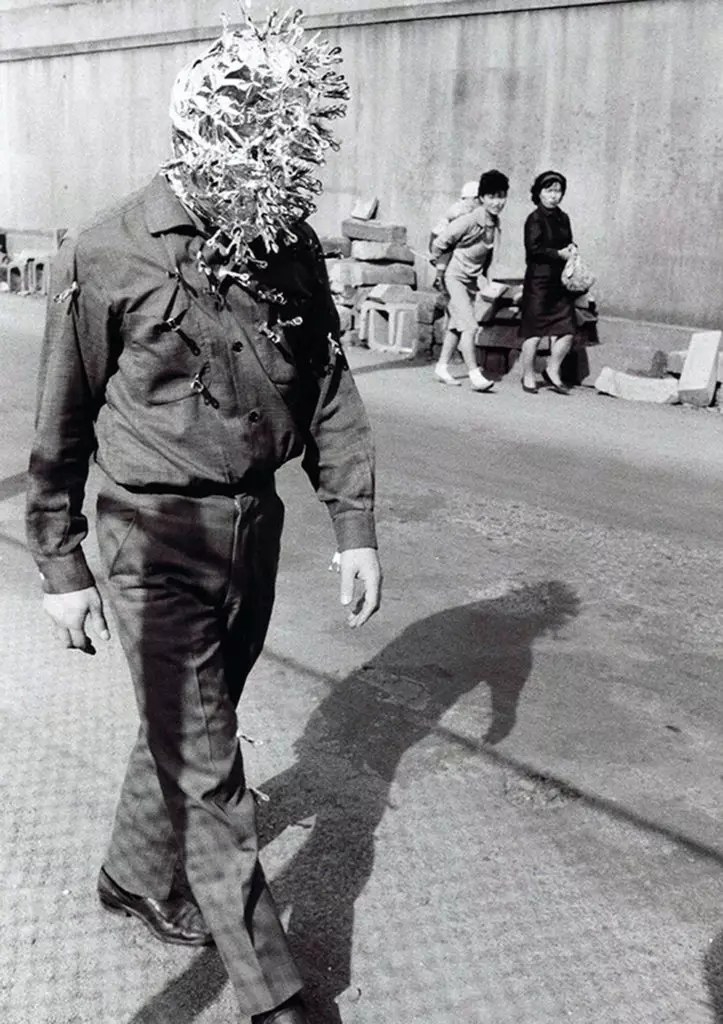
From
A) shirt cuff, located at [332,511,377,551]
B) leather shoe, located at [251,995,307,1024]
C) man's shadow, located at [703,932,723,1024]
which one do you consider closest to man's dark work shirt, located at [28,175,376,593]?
shirt cuff, located at [332,511,377,551]

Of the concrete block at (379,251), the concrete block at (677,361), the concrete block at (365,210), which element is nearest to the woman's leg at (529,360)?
the concrete block at (677,361)

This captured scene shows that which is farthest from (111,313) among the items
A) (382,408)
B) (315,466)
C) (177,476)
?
(382,408)

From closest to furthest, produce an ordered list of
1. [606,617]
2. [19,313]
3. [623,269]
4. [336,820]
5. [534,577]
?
[336,820], [606,617], [534,577], [623,269], [19,313]

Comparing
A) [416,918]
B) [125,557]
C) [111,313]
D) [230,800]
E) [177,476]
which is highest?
[111,313]

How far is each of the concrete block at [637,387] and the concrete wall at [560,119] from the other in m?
1.52

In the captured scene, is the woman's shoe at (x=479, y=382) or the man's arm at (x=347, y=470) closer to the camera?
the man's arm at (x=347, y=470)

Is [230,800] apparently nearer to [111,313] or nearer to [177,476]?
[177,476]

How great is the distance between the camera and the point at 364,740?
13.9 feet

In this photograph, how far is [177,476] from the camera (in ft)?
8.55

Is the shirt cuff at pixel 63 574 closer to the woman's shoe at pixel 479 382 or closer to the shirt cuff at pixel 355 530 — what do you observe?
the shirt cuff at pixel 355 530

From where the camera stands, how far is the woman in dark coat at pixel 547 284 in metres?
11.3

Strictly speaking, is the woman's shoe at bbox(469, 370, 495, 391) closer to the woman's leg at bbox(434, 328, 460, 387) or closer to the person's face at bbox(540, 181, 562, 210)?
the woman's leg at bbox(434, 328, 460, 387)

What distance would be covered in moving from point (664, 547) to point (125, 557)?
4445 millimetres

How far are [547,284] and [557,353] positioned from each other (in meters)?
0.67
